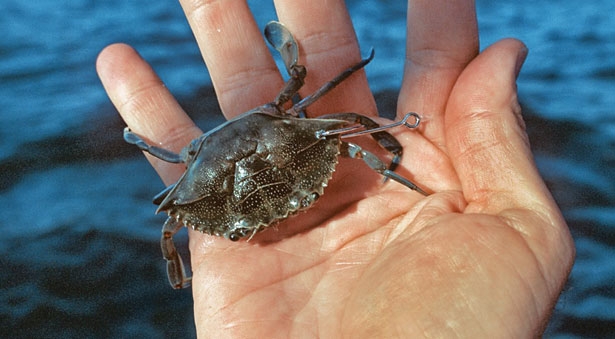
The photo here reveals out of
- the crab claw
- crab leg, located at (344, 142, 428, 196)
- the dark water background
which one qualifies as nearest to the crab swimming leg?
the dark water background

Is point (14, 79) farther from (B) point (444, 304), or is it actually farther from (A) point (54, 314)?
(B) point (444, 304)

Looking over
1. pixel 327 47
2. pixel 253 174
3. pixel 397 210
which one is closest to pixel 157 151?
pixel 253 174

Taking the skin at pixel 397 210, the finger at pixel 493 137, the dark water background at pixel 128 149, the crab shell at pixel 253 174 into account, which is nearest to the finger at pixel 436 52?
the skin at pixel 397 210

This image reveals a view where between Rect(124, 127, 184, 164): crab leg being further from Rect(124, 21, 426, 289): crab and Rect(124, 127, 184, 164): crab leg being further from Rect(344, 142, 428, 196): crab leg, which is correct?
Rect(344, 142, 428, 196): crab leg

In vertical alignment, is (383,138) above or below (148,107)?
below

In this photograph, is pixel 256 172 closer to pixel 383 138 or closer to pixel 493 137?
pixel 383 138

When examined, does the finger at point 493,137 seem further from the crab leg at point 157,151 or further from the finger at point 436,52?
the crab leg at point 157,151
